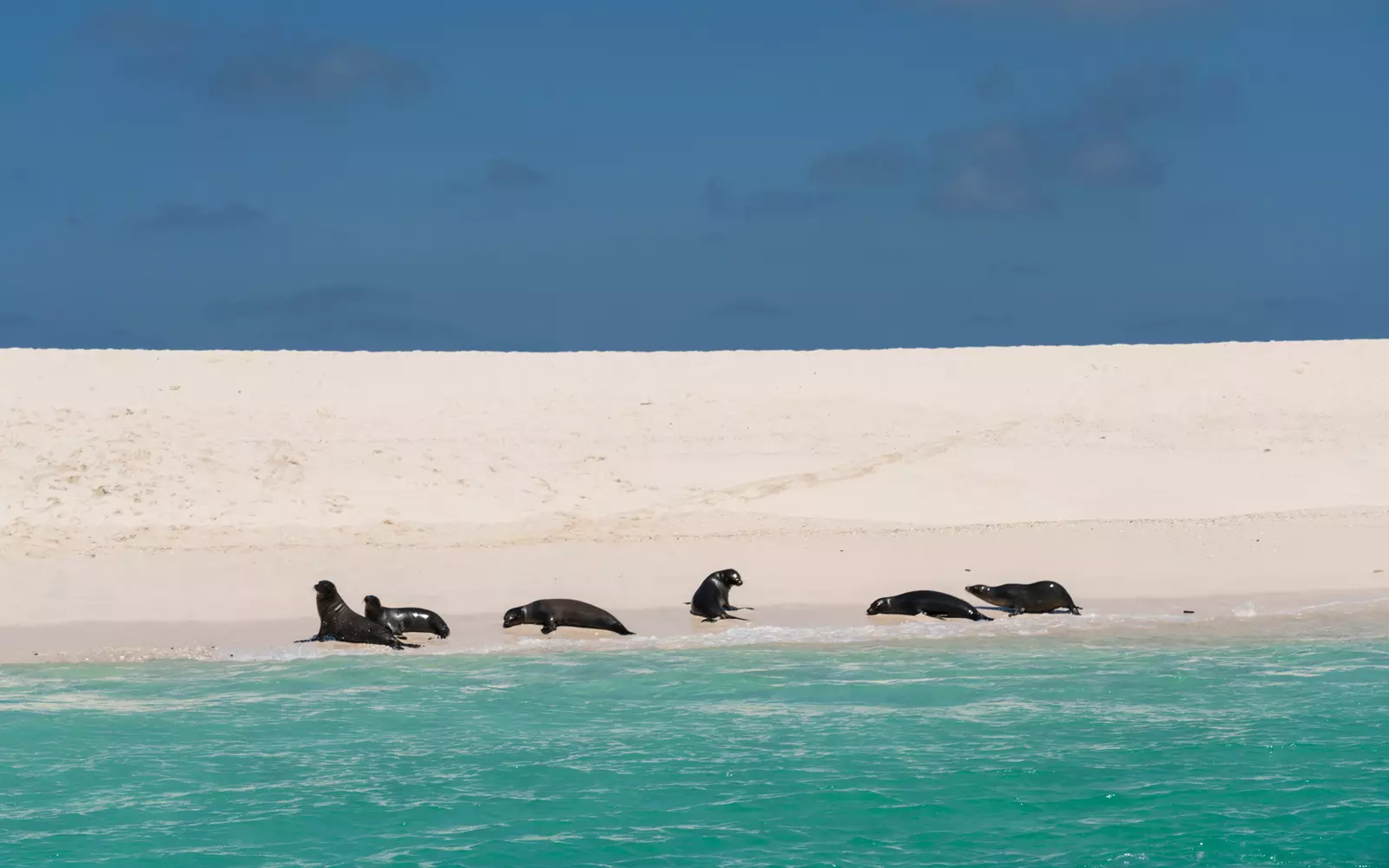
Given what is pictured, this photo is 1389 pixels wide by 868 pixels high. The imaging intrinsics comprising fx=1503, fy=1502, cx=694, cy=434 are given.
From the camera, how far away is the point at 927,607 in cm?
1452

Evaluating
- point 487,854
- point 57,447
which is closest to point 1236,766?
point 487,854

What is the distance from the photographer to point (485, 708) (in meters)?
10.7

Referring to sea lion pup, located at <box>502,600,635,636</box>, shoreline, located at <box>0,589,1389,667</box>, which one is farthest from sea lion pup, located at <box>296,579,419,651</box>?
sea lion pup, located at <box>502,600,635,636</box>

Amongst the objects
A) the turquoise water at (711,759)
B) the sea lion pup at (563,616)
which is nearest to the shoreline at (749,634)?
the sea lion pup at (563,616)

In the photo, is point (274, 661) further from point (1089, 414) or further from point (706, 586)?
point (1089, 414)

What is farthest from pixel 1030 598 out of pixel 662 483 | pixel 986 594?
pixel 662 483

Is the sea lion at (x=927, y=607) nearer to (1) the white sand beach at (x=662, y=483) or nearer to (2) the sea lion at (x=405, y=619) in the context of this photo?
(1) the white sand beach at (x=662, y=483)

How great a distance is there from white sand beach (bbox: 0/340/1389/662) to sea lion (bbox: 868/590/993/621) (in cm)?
35

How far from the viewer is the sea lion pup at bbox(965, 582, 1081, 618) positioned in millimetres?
14742

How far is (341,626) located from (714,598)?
11.4ft

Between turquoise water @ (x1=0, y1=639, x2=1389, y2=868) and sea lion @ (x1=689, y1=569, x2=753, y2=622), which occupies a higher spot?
sea lion @ (x1=689, y1=569, x2=753, y2=622)

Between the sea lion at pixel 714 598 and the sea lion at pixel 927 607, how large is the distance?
4.46ft

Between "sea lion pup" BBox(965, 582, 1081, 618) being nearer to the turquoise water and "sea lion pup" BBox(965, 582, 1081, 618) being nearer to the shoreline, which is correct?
the shoreline

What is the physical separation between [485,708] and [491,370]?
67.6 feet
